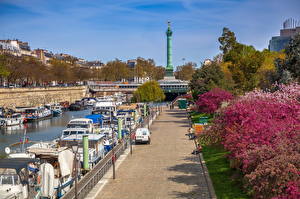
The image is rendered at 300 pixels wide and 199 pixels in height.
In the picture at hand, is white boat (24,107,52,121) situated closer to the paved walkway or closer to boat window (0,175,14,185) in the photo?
the paved walkway

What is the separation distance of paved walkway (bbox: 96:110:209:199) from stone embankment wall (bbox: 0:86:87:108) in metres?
50.9

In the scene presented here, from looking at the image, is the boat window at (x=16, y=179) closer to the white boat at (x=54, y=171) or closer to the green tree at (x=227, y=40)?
the white boat at (x=54, y=171)

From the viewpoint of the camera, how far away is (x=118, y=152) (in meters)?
29.1

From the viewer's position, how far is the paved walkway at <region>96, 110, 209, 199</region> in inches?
756

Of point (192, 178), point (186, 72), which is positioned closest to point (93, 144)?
point (192, 178)

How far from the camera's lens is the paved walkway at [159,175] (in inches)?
756

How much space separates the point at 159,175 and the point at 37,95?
245 ft

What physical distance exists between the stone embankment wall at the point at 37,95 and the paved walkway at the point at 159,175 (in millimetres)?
50919

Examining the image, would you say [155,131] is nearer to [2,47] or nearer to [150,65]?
[2,47]

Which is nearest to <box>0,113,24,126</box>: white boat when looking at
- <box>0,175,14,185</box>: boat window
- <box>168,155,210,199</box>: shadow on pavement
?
<box>168,155,210,199</box>: shadow on pavement

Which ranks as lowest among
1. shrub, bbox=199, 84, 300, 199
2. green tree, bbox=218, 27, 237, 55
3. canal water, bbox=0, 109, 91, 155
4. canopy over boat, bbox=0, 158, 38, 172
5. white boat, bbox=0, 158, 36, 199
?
canal water, bbox=0, 109, 91, 155

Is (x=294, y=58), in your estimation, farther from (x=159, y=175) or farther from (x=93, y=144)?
(x=93, y=144)

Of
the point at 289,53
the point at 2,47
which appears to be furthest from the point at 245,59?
the point at 2,47

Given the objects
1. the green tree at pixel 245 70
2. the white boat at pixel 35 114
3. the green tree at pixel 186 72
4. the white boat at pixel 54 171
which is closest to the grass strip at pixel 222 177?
the white boat at pixel 54 171
